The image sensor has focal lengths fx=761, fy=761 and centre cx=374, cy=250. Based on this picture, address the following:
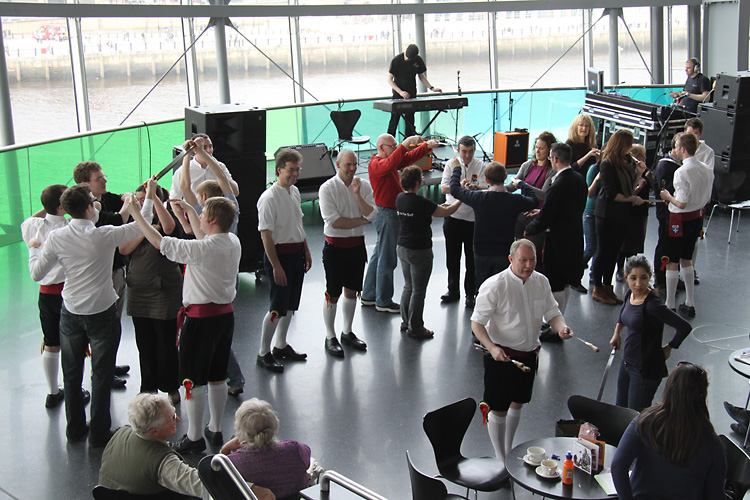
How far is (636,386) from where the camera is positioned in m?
4.52

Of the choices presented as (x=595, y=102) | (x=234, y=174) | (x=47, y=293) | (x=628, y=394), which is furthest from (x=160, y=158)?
(x=628, y=394)

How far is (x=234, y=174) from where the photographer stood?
24.3ft

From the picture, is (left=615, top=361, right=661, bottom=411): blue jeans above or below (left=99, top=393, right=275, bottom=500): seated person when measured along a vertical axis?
below

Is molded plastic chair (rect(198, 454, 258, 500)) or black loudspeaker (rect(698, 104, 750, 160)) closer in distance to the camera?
molded plastic chair (rect(198, 454, 258, 500))

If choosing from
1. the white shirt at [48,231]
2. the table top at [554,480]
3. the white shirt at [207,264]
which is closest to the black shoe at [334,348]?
the white shirt at [207,264]

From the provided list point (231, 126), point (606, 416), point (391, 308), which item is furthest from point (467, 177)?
point (606, 416)

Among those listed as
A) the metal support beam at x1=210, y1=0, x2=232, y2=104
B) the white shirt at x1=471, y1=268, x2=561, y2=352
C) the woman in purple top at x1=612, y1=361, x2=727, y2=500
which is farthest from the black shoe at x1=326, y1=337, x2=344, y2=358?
the metal support beam at x1=210, y1=0, x2=232, y2=104

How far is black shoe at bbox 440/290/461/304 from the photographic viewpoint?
24.0ft

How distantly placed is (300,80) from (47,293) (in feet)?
28.5

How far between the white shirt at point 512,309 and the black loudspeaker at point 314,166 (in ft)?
20.7

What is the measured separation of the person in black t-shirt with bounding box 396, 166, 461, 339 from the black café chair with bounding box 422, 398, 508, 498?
2195 millimetres

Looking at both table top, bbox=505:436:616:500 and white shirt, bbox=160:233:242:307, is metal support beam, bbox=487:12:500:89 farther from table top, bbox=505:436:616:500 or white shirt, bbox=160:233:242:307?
table top, bbox=505:436:616:500

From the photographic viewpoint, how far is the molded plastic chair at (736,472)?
3.58 m

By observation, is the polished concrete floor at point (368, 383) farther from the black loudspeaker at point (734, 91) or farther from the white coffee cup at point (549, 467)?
the black loudspeaker at point (734, 91)
